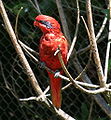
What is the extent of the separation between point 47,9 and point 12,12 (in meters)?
0.27

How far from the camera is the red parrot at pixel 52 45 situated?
6.18 ft

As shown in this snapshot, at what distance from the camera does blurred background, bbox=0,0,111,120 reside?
8.43ft

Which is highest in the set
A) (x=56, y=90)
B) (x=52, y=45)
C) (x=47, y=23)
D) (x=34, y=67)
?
(x=47, y=23)

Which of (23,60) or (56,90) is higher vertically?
(23,60)

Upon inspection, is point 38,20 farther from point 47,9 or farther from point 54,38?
point 47,9

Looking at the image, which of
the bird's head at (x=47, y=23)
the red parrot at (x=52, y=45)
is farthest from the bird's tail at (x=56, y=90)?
the bird's head at (x=47, y=23)

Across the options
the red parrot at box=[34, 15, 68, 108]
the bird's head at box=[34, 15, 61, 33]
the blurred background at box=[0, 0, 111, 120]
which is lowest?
the blurred background at box=[0, 0, 111, 120]

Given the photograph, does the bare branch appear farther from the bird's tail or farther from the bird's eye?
the bird's eye

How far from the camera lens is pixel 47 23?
1.87 meters

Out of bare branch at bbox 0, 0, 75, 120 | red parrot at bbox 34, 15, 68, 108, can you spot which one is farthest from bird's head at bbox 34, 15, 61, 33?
bare branch at bbox 0, 0, 75, 120

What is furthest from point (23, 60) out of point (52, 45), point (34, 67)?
point (34, 67)

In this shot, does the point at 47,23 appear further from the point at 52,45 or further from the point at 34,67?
the point at 34,67

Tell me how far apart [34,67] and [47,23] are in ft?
3.12

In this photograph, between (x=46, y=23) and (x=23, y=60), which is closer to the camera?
(x=23, y=60)
